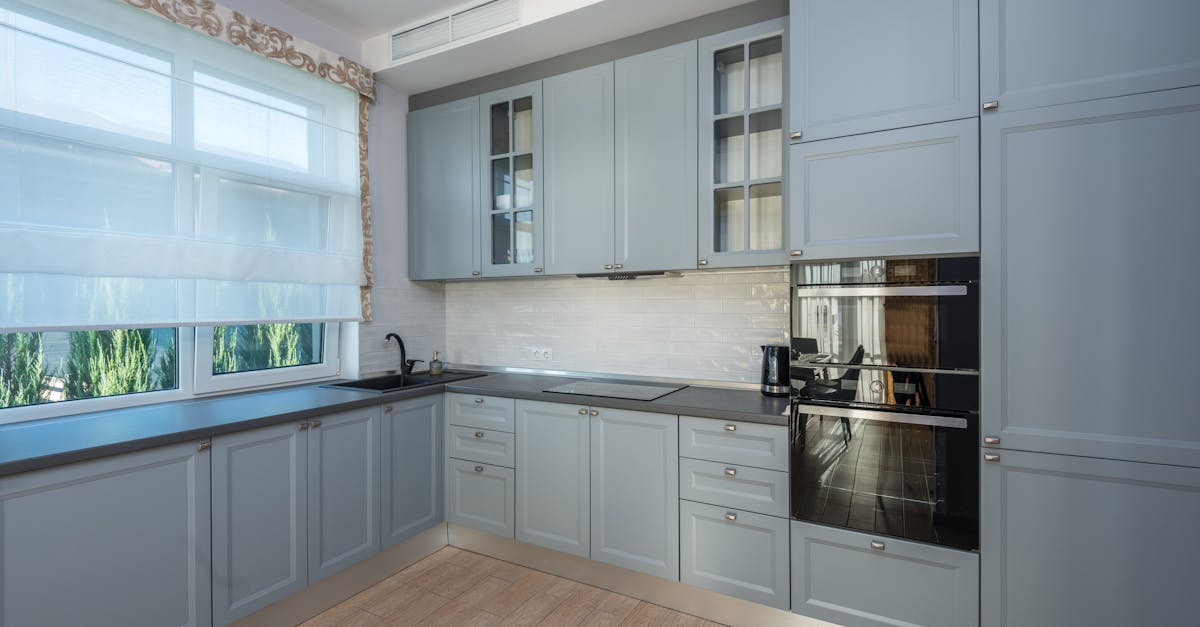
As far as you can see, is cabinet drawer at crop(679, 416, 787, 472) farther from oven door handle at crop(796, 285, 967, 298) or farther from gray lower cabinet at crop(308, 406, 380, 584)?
gray lower cabinet at crop(308, 406, 380, 584)

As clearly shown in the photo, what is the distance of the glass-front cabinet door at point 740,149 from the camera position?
94.1 inches

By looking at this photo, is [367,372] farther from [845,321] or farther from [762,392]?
[845,321]

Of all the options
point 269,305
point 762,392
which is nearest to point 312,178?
point 269,305

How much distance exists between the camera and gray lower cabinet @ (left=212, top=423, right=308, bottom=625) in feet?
6.43

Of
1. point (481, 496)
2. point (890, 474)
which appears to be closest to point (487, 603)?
point (481, 496)

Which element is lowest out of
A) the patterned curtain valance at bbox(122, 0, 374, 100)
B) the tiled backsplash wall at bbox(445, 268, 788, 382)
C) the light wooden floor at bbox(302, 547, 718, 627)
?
the light wooden floor at bbox(302, 547, 718, 627)

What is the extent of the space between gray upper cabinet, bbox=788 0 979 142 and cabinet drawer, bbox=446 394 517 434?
1.85 meters

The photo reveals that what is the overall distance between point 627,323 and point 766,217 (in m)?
0.96

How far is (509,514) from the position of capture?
276 centimetres

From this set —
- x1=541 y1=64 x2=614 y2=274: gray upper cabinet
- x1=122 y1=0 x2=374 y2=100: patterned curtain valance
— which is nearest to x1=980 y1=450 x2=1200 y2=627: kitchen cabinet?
x1=541 y1=64 x2=614 y2=274: gray upper cabinet

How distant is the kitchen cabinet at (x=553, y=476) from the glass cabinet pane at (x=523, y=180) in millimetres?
1118

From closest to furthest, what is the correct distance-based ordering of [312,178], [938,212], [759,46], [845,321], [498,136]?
[938,212] < [845,321] < [759,46] < [312,178] < [498,136]

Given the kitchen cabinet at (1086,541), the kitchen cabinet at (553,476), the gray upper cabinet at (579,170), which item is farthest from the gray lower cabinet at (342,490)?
the kitchen cabinet at (1086,541)

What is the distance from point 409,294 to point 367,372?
0.57 m
